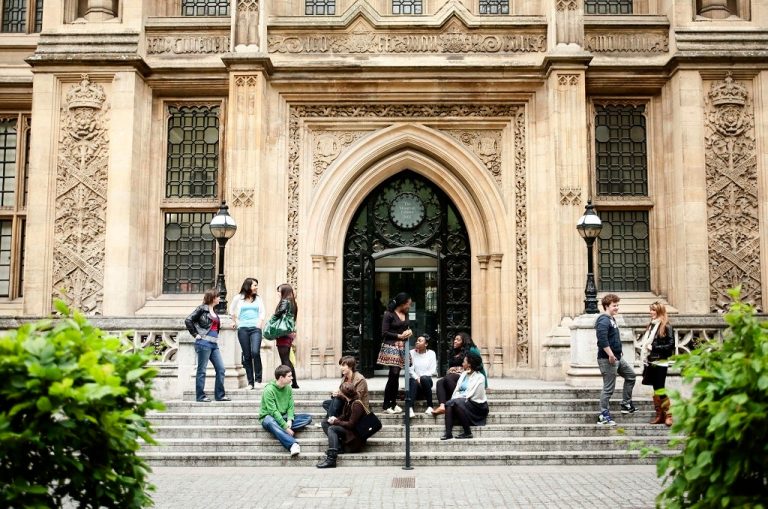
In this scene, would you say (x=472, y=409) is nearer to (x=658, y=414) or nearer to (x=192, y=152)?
(x=658, y=414)

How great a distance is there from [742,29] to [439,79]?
629 centimetres

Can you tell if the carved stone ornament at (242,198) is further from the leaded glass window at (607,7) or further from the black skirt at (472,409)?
the leaded glass window at (607,7)

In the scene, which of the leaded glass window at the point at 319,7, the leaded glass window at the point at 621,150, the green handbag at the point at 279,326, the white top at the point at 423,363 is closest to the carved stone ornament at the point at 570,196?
the leaded glass window at the point at 621,150

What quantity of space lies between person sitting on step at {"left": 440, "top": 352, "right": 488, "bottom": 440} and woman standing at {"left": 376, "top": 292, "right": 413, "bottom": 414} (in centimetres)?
92

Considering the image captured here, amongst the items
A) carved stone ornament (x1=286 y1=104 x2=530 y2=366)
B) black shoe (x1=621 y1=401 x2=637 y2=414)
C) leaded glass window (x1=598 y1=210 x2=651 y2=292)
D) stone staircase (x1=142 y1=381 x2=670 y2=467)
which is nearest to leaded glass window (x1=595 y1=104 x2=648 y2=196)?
leaded glass window (x1=598 y1=210 x2=651 y2=292)

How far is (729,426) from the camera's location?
4098 millimetres

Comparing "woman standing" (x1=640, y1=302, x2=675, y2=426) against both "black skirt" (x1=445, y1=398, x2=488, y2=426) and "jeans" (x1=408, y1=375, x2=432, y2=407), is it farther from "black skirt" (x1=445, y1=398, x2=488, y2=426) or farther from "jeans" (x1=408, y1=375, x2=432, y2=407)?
"jeans" (x1=408, y1=375, x2=432, y2=407)

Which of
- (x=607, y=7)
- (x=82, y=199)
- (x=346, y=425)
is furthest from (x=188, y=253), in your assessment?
(x=607, y=7)

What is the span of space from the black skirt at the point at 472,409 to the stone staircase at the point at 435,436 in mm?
156

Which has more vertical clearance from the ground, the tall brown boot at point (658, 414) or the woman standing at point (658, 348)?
the woman standing at point (658, 348)

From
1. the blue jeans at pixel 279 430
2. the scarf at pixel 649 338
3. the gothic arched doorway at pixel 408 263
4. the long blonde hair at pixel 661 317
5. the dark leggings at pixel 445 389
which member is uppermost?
the gothic arched doorway at pixel 408 263

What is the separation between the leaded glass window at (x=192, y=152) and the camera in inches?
642

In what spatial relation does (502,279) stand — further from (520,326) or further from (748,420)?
(748,420)

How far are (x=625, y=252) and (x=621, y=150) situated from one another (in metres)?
2.24
